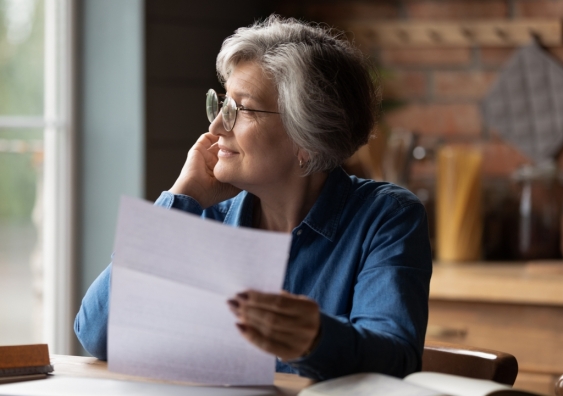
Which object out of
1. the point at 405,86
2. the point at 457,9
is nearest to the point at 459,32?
the point at 457,9

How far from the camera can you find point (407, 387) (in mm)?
939

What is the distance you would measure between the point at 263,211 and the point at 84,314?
0.38 m

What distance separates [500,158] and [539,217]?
10.1 inches

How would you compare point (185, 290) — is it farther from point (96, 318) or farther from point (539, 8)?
point (539, 8)

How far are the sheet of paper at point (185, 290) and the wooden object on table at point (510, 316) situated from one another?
1.34m

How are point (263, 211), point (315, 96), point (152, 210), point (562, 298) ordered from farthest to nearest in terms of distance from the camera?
1. point (562, 298)
2. point (263, 211)
3. point (315, 96)
4. point (152, 210)

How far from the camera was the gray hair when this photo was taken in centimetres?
139

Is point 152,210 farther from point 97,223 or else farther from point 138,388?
point 97,223

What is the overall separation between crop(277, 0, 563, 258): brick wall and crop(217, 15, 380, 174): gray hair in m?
1.40

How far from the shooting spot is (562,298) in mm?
2236

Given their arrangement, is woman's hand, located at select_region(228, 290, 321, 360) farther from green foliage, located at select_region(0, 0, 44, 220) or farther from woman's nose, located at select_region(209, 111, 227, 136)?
green foliage, located at select_region(0, 0, 44, 220)

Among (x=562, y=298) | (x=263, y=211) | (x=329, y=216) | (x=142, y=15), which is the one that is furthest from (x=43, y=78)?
(x=562, y=298)

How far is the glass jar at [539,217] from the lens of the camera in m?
2.67

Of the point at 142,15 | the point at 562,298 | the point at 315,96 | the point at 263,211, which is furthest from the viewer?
the point at 142,15
